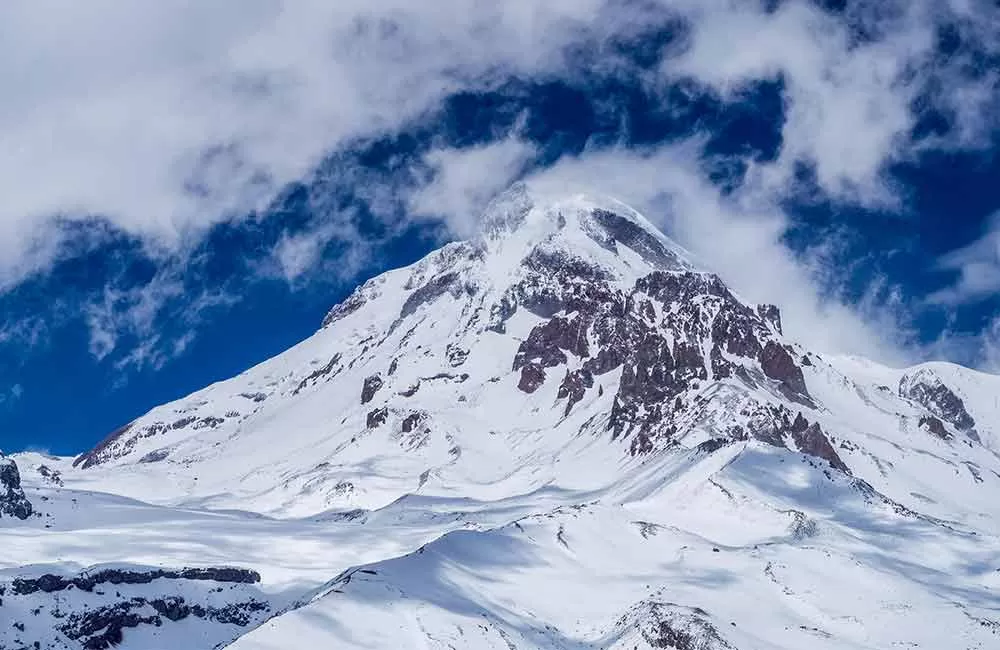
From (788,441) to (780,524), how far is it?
89762mm

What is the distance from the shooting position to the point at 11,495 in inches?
5487

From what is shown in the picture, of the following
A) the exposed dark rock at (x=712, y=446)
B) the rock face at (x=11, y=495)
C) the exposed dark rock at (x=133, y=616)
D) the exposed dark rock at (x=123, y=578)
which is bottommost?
the exposed dark rock at (x=133, y=616)

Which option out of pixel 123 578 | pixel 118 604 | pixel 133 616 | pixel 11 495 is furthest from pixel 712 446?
pixel 11 495

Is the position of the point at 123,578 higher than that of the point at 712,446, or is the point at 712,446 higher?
the point at 712,446

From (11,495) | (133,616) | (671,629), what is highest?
(11,495)

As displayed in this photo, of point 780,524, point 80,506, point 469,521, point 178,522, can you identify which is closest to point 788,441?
point 469,521

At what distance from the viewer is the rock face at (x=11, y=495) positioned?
137500 mm

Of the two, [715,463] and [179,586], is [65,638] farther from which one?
[715,463]

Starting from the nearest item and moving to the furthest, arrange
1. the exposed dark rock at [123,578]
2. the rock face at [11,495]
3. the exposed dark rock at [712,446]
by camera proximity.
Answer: the exposed dark rock at [123,578] < the rock face at [11,495] < the exposed dark rock at [712,446]

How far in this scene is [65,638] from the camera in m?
88.6

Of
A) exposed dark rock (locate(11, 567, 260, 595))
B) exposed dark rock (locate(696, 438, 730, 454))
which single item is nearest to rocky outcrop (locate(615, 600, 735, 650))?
exposed dark rock (locate(11, 567, 260, 595))

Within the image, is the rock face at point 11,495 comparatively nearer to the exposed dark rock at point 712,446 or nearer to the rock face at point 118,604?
the rock face at point 118,604

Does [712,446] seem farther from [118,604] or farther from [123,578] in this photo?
[118,604]

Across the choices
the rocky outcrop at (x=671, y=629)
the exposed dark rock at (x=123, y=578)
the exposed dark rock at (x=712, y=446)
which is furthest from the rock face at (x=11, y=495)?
the rocky outcrop at (x=671, y=629)
